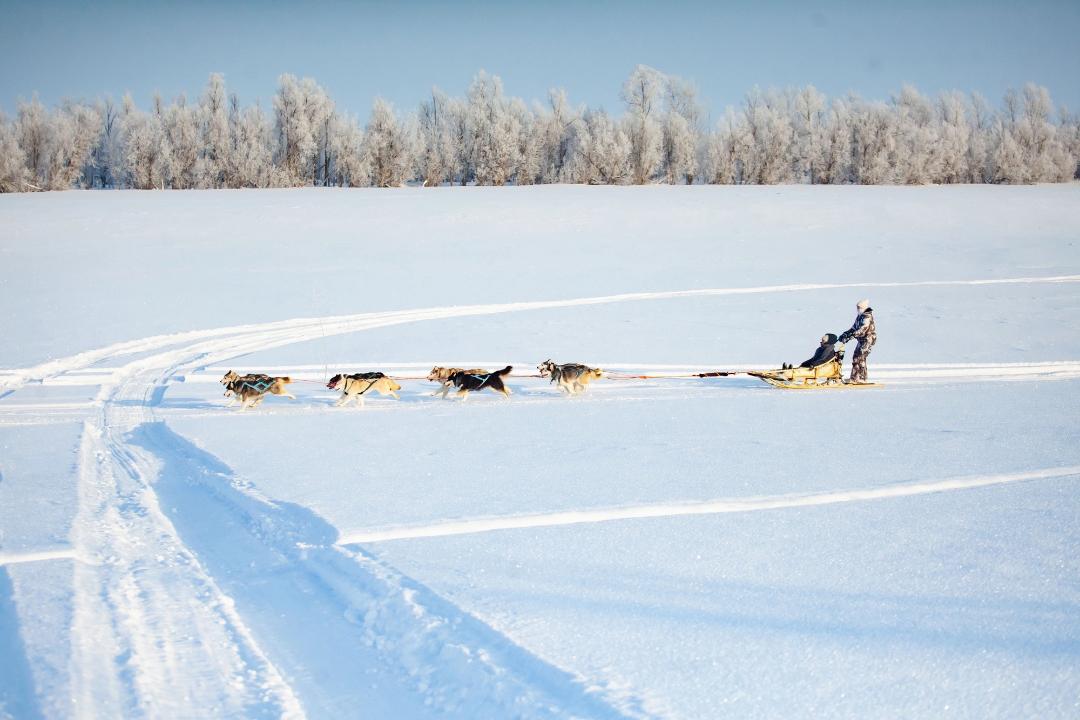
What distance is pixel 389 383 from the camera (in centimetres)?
→ 855

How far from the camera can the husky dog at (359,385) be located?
8430 mm

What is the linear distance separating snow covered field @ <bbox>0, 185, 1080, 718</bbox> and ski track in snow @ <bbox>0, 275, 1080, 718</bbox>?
0.05 feet

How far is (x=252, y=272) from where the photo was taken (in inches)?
746

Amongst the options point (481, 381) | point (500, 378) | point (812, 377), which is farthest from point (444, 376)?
point (812, 377)

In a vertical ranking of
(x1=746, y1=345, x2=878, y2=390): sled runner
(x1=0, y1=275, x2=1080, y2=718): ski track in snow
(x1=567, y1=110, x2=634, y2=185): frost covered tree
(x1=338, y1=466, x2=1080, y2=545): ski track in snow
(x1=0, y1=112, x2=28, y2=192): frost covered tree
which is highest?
(x1=567, y1=110, x2=634, y2=185): frost covered tree

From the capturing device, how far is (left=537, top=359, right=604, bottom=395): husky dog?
9008mm

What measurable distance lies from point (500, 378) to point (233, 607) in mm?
5161

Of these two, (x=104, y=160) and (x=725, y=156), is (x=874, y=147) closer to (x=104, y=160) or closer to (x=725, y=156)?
(x=725, y=156)

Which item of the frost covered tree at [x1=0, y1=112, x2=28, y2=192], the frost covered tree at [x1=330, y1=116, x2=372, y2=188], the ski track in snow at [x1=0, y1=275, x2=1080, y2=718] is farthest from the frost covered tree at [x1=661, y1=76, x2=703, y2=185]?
the ski track in snow at [x1=0, y1=275, x2=1080, y2=718]

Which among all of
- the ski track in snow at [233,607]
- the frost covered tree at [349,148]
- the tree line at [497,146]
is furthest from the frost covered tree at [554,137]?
the ski track in snow at [233,607]

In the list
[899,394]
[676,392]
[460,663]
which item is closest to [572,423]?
[676,392]

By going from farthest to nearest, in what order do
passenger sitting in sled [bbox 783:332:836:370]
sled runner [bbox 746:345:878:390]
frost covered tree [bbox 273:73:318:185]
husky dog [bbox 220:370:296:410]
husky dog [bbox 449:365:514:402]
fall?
frost covered tree [bbox 273:73:318:185], passenger sitting in sled [bbox 783:332:836:370], sled runner [bbox 746:345:878:390], husky dog [bbox 449:365:514:402], husky dog [bbox 220:370:296:410]

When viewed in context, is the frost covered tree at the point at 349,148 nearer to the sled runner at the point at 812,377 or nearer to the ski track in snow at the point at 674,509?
the sled runner at the point at 812,377

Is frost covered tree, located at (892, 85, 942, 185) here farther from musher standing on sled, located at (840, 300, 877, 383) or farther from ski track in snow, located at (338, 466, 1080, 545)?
ski track in snow, located at (338, 466, 1080, 545)
